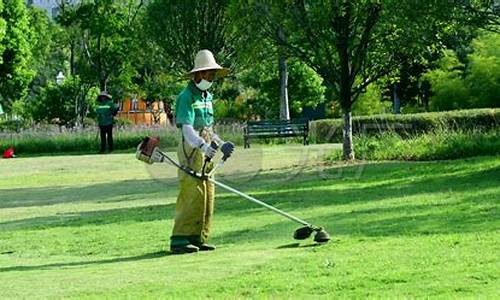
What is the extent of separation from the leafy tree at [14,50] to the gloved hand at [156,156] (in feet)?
127

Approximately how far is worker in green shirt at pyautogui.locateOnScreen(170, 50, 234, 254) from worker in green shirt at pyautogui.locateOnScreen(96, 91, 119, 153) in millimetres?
24336

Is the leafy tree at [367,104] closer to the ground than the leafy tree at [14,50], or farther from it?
closer to the ground

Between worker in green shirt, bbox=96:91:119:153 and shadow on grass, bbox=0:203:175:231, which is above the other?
worker in green shirt, bbox=96:91:119:153

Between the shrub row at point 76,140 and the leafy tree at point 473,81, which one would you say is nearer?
the shrub row at point 76,140

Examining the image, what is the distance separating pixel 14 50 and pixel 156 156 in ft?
131

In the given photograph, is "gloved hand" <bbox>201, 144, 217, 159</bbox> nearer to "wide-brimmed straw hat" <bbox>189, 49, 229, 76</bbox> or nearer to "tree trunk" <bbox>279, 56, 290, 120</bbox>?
"wide-brimmed straw hat" <bbox>189, 49, 229, 76</bbox>

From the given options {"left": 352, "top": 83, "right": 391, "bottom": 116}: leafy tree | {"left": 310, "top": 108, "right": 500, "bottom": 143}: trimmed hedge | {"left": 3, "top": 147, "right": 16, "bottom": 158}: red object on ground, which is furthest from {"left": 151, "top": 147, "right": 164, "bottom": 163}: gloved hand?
{"left": 352, "top": 83, "right": 391, "bottom": 116}: leafy tree

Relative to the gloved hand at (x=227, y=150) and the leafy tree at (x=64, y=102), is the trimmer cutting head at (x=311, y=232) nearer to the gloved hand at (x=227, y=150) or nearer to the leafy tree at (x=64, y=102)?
the gloved hand at (x=227, y=150)

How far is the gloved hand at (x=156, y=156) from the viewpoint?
1089cm

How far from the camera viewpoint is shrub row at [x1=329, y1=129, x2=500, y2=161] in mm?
23484

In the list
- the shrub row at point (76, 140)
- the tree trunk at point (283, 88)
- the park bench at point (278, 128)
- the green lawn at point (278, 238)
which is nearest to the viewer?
the green lawn at point (278, 238)

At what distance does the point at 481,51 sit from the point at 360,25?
27.2 meters

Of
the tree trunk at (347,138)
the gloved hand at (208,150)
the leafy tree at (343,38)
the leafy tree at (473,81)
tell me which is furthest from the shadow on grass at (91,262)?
the leafy tree at (473,81)

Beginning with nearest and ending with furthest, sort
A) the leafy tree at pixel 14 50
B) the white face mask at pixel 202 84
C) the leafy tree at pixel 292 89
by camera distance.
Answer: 1. the white face mask at pixel 202 84
2. the leafy tree at pixel 14 50
3. the leafy tree at pixel 292 89
